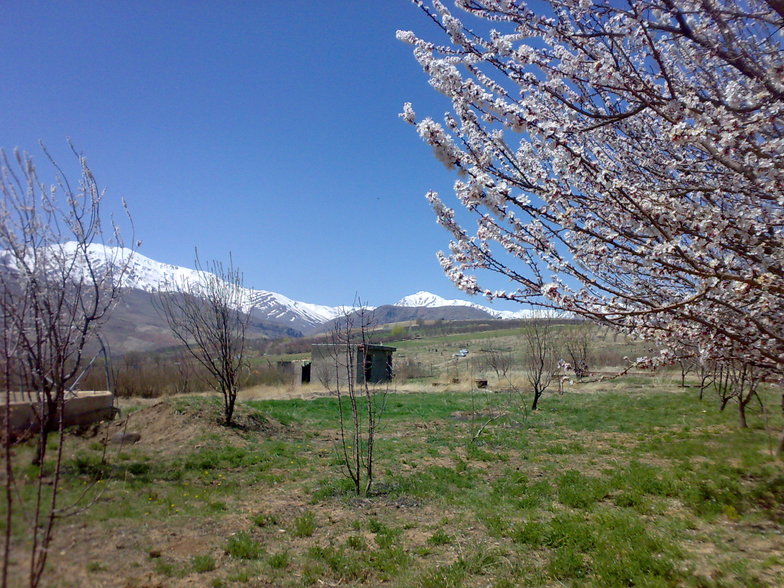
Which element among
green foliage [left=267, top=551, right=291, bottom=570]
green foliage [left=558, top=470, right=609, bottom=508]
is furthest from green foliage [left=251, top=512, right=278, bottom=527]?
green foliage [left=558, top=470, right=609, bottom=508]

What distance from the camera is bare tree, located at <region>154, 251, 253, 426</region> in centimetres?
1254

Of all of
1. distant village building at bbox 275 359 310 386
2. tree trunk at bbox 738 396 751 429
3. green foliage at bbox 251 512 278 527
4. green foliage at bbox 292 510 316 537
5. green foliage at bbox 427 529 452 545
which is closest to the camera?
green foliage at bbox 427 529 452 545

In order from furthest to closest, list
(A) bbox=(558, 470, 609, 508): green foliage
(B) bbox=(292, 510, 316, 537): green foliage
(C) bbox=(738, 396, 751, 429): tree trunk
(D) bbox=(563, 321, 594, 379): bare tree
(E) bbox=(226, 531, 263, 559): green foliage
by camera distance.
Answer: (D) bbox=(563, 321, 594, 379): bare tree
(C) bbox=(738, 396, 751, 429): tree trunk
(A) bbox=(558, 470, 609, 508): green foliage
(B) bbox=(292, 510, 316, 537): green foliage
(E) bbox=(226, 531, 263, 559): green foliage


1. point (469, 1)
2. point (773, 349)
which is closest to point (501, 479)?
point (773, 349)

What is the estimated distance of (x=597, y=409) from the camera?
17.1 meters

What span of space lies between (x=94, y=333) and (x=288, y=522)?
3.04 metres

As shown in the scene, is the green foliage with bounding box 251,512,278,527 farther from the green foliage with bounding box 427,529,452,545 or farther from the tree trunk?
the tree trunk

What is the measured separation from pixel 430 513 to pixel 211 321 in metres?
8.79

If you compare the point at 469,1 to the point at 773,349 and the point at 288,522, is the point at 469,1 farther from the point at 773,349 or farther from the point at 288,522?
the point at 288,522

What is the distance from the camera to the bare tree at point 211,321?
41.1 ft

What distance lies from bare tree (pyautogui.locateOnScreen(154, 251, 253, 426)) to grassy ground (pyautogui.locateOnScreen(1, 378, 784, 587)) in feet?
6.74

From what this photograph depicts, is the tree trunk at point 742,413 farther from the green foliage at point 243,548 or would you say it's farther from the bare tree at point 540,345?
the green foliage at point 243,548

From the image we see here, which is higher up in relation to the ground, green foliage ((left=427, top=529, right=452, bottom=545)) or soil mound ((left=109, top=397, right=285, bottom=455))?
soil mound ((left=109, top=397, right=285, bottom=455))

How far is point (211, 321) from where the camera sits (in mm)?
12664
